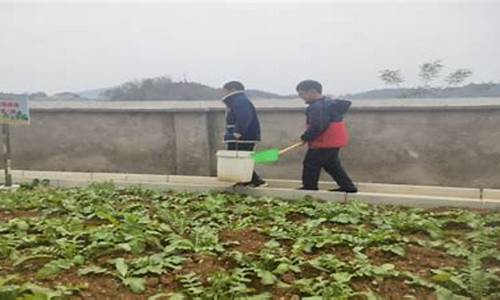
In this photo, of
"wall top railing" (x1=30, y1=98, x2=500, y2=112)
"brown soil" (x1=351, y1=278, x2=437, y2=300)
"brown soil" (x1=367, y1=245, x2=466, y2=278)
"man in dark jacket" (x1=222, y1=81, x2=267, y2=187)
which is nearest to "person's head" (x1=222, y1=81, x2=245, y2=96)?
"man in dark jacket" (x1=222, y1=81, x2=267, y2=187)

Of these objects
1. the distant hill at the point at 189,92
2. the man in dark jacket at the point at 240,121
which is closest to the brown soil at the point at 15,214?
the man in dark jacket at the point at 240,121

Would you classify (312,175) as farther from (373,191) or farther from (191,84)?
(191,84)

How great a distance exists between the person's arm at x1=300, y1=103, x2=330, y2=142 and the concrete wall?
128cm

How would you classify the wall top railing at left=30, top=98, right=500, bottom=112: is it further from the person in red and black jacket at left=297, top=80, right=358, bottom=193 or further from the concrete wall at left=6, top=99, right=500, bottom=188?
the person in red and black jacket at left=297, top=80, right=358, bottom=193

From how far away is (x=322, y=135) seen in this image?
600 cm

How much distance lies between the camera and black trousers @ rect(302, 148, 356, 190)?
606cm

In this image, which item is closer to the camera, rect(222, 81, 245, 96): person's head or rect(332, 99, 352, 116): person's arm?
rect(332, 99, 352, 116): person's arm

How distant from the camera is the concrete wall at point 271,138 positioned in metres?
6.77

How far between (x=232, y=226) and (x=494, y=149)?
409 centimetres

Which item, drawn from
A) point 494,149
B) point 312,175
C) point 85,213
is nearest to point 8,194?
point 85,213

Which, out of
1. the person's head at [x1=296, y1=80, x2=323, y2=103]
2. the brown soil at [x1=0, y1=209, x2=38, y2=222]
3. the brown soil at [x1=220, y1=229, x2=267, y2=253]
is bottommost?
the brown soil at [x1=0, y1=209, x2=38, y2=222]

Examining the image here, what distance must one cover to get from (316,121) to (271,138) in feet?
5.34

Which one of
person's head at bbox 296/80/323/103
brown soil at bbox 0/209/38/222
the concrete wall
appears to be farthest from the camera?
the concrete wall

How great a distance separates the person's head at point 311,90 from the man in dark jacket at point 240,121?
0.70 m
